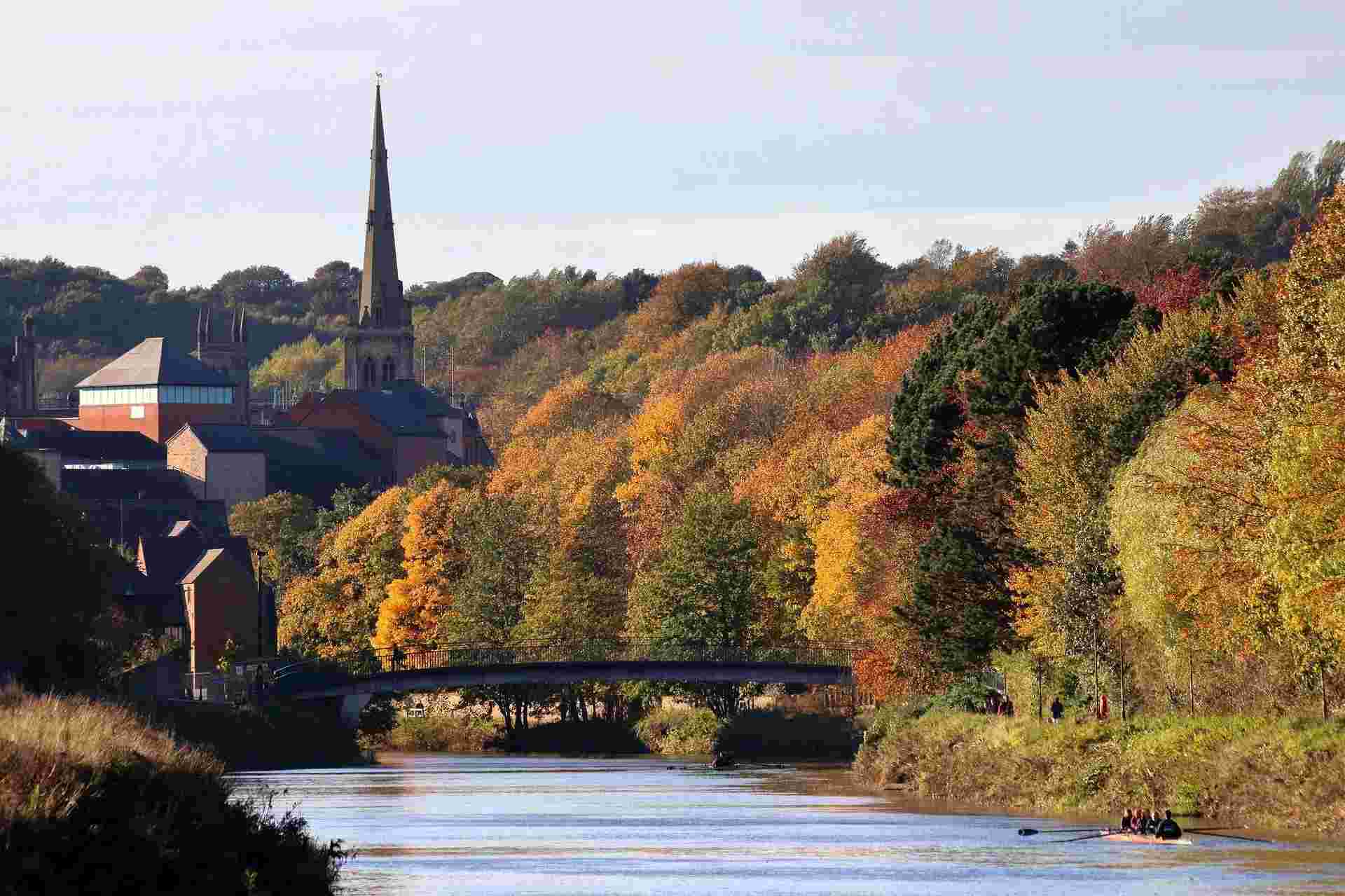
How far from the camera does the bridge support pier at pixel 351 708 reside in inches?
4240

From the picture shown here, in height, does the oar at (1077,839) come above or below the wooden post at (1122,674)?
below

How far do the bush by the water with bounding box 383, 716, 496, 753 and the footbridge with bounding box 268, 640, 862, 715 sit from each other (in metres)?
12.5

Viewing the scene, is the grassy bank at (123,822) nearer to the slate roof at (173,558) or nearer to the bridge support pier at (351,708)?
the bridge support pier at (351,708)

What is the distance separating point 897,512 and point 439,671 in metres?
27.7

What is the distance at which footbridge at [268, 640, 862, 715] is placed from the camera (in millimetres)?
104706

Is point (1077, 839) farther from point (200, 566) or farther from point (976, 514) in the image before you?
point (200, 566)

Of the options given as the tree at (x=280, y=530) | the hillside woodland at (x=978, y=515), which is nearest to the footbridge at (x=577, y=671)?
the hillside woodland at (x=978, y=515)

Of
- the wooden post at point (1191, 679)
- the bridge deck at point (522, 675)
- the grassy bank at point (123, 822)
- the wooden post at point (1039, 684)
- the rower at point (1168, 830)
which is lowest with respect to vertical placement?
the bridge deck at point (522, 675)

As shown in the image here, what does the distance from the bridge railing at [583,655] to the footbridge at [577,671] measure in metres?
0.08

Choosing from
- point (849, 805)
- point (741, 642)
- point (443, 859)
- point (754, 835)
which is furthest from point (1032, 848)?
point (741, 642)

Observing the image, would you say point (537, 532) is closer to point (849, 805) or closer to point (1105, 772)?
point (849, 805)

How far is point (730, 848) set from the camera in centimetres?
5831

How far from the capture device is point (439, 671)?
109 metres

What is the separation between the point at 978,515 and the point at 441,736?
2008 inches
